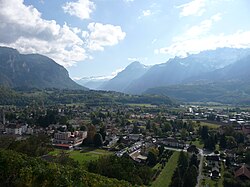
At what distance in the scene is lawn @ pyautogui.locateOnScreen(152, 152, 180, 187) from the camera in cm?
3291

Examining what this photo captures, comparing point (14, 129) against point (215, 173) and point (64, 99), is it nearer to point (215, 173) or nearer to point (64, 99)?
point (215, 173)

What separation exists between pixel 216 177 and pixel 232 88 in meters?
172

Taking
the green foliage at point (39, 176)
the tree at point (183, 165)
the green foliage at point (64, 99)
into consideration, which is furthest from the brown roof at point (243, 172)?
the green foliage at point (64, 99)

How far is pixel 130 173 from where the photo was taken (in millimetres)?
29641

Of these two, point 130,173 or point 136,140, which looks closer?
point 130,173

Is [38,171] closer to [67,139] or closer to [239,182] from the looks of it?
[239,182]

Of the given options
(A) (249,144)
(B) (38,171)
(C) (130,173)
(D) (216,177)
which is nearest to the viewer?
(B) (38,171)

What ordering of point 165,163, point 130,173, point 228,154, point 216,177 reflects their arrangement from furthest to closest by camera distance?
point 228,154 → point 165,163 → point 216,177 → point 130,173

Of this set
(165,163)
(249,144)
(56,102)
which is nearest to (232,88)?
(56,102)

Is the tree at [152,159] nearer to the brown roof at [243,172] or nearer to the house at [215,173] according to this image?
the house at [215,173]

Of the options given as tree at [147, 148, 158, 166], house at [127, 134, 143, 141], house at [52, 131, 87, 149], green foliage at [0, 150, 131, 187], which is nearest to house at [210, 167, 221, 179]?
tree at [147, 148, 158, 166]

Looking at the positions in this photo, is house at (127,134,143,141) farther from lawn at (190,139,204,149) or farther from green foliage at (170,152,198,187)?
green foliage at (170,152,198,187)

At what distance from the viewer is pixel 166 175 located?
35938 mm

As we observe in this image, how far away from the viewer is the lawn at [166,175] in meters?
32.9
